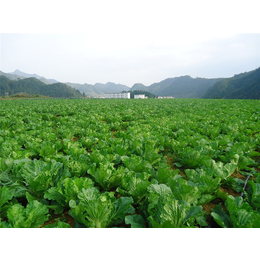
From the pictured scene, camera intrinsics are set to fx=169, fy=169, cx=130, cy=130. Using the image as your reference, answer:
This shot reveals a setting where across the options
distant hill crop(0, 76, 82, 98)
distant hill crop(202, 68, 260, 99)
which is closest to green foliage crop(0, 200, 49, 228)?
distant hill crop(202, 68, 260, 99)

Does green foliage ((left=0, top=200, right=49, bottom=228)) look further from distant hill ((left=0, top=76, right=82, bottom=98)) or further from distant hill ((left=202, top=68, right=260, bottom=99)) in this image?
distant hill ((left=0, top=76, right=82, bottom=98))

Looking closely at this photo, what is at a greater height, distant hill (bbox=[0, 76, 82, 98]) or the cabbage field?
distant hill (bbox=[0, 76, 82, 98])

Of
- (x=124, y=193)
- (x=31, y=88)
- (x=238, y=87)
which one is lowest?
(x=124, y=193)

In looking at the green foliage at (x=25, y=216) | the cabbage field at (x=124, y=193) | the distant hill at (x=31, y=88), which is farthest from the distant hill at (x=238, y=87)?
the distant hill at (x=31, y=88)

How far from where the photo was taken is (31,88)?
11194 cm

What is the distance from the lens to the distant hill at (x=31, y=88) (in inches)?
4090

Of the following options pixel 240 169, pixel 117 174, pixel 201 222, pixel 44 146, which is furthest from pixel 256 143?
pixel 44 146

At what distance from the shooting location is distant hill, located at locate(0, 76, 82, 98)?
10388cm

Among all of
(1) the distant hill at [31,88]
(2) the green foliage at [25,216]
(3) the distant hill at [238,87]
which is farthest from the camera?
(1) the distant hill at [31,88]

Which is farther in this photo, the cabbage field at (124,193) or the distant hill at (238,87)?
the distant hill at (238,87)

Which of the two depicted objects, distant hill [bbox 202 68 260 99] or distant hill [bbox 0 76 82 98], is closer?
distant hill [bbox 202 68 260 99]

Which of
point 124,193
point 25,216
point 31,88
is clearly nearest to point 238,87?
point 124,193

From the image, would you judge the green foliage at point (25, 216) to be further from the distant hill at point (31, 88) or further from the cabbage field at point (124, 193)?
the distant hill at point (31, 88)

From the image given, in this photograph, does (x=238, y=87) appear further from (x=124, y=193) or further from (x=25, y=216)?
(x=25, y=216)
